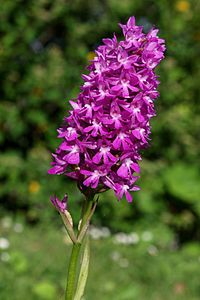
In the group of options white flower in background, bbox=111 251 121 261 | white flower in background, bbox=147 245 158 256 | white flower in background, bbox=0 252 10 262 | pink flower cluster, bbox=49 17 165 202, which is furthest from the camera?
white flower in background, bbox=147 245 158 256

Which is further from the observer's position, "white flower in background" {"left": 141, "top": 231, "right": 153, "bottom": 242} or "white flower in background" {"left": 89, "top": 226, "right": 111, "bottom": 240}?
"white flower in background" {"left": 141, "top": 231, "right": 153, "bottom": 242}

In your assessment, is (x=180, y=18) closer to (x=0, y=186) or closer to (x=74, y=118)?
(x=0, y=186)

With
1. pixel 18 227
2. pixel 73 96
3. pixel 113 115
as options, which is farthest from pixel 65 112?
pixel 113 115

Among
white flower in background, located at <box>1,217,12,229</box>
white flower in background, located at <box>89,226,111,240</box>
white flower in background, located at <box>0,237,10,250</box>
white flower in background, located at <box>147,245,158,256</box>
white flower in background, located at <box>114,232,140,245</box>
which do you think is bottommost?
white flower in background, located at <box>147,245,158,256</box>

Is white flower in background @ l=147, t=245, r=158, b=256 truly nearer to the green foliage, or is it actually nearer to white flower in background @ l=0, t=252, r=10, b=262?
the green foliage

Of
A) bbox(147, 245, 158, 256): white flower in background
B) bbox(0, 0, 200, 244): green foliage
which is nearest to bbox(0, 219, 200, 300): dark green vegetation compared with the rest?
bbox(147, 245, 158, 256): white flower in background

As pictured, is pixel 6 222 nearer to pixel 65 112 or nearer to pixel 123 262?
pixel 65 112
